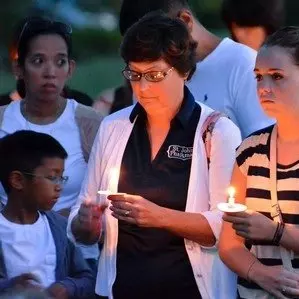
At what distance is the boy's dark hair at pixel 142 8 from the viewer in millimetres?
5914

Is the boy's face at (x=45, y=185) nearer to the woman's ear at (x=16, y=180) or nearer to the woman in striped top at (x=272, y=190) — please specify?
the woman's ear at (x=16, y=180)

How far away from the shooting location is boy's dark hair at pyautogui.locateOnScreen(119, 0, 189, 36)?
591cm

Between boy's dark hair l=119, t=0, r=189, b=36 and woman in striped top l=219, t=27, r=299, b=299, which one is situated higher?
boy's dark hair l=119, t=0, r=189, b=36

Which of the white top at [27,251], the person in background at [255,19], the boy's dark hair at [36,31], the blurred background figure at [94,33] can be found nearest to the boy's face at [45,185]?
the white top at [27,251]

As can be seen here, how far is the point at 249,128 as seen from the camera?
580 centimetres

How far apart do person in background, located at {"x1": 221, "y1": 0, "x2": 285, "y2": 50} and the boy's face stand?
1708mm

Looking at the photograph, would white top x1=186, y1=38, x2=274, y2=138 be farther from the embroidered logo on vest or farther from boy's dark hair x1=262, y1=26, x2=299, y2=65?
boy's dark hair x1=262, y1=26, x2=299, y2=65

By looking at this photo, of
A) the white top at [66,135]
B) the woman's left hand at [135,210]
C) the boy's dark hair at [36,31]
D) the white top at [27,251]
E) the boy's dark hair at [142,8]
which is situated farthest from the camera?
the boy's dark hair at [36,31]

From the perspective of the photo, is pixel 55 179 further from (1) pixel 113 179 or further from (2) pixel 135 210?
(2) pixel 135 210

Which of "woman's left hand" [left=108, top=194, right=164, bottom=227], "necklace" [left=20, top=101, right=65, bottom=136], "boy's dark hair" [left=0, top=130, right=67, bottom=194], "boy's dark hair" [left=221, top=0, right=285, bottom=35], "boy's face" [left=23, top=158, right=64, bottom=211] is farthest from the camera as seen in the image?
"boy's dark hair" [left=221, top=0, right=285, bottom=35]

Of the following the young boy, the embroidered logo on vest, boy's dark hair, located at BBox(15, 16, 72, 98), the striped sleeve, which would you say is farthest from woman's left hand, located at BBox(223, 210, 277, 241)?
boy's dark hair, located at BBox(15, 16, 72, 98)

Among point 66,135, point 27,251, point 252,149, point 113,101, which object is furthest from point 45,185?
point 113,101

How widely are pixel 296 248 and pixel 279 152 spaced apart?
0.38m

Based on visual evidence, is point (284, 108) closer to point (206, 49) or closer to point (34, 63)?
point (206, 49)
